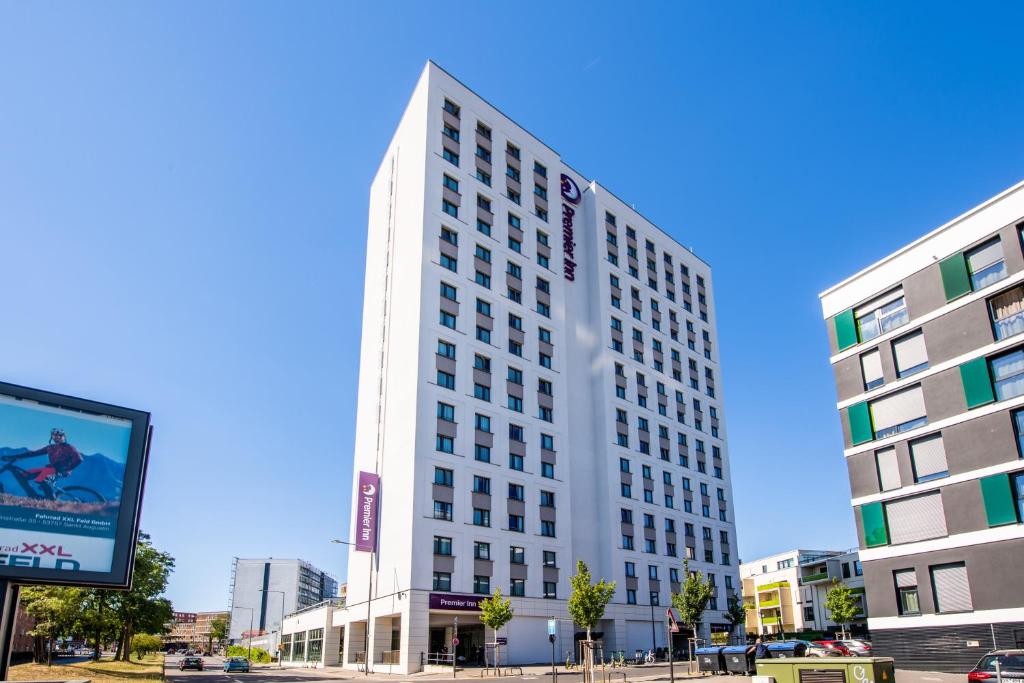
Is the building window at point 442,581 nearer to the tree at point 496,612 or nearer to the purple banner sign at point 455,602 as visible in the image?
the purple banner sign at point 455,602

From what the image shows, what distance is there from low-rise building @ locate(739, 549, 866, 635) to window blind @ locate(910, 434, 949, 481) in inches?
2308

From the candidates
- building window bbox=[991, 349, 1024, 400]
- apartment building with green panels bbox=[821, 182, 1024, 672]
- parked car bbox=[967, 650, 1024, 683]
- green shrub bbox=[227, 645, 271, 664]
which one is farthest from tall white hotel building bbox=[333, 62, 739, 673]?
green shrub bbox=[227, 645, 271, 664]

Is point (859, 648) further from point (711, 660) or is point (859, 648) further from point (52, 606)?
point (52, 606)

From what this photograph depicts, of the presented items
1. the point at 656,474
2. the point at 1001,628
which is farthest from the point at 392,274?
the point at 1001,628

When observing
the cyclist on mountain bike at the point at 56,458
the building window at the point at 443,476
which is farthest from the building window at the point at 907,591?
the cyclist on mountain bike at the point at 56,458

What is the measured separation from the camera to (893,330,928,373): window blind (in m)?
35.7

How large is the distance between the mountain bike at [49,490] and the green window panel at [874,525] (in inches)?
1375

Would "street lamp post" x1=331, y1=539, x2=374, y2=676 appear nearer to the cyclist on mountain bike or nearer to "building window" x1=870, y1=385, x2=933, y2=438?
the cyclist on mountain bike

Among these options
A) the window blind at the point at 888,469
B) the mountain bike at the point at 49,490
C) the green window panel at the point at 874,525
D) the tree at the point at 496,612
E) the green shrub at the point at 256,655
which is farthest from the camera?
the green shrub at the point at 256,655

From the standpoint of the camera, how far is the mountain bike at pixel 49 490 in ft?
75.9

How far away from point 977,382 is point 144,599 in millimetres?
61181

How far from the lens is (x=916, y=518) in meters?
34.0

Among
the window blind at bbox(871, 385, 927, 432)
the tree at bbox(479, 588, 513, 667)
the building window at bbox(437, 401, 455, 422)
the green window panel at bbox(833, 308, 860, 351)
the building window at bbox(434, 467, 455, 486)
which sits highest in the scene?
the green window panel at bbox(833, 308, 860, 351)

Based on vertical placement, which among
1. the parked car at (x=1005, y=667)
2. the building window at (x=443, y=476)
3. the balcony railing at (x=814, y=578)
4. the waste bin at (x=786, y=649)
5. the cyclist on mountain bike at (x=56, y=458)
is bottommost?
the waste bin at (x=786, y=649)
